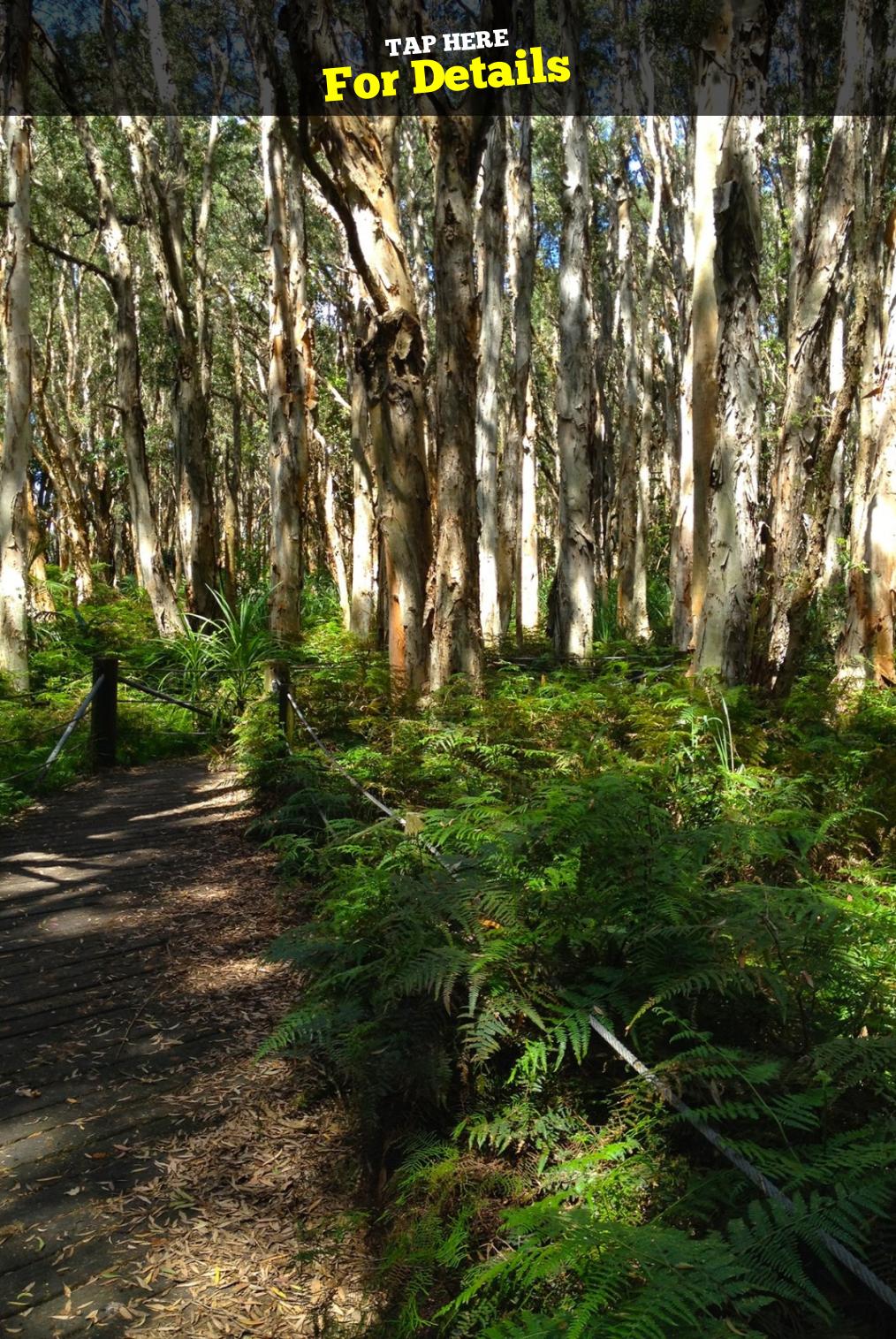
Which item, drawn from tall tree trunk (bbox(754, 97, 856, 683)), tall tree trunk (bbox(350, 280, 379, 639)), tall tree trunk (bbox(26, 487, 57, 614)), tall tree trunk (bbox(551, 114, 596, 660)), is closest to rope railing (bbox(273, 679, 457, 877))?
tall tree trunk (bbox(754, 97, 856, 683))

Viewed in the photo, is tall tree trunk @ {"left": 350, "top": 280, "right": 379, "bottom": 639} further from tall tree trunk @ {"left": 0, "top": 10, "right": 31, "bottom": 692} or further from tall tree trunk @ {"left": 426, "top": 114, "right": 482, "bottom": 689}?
tall tree trunk @ {"left": 426, "top": 114, "right": 482, "bottom": 689}

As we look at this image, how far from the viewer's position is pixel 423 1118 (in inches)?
113

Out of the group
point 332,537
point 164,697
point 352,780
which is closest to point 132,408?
point 164,697

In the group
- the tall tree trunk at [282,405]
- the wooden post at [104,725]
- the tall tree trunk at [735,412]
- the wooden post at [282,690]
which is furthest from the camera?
the tall tree trunk at [282,405]

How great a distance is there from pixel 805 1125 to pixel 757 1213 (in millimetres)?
343

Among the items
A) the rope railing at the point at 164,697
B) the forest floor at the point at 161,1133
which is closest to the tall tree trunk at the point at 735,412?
the forest floor at the point at 161,1133

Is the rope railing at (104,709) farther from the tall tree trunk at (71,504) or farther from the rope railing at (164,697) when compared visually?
the tall tree trunk at (71,504)

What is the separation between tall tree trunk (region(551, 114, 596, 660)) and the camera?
11312mm

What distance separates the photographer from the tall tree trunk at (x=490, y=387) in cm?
1506

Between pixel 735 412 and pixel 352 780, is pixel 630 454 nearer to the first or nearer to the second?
pixel 735 412

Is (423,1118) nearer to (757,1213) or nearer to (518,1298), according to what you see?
(518,1298)

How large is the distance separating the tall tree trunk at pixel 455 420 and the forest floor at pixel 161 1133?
8.90ft

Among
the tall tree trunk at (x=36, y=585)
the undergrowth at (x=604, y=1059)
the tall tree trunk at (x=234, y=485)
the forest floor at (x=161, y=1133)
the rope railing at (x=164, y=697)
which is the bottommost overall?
the forest floor at (x=161, y=1133)

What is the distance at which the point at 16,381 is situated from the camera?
11.0 metres
